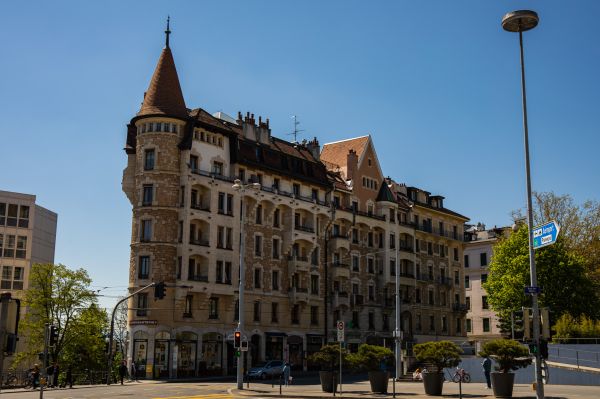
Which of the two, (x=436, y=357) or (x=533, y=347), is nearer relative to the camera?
(x=533, y=347)

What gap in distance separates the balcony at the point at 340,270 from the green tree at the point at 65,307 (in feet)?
72.1

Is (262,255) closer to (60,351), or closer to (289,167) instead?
Answer: (289,167)

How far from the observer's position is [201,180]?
182 feet

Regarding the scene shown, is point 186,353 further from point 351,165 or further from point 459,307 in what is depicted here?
point 459,307

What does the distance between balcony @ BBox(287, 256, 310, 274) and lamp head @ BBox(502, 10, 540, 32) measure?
42.5 m

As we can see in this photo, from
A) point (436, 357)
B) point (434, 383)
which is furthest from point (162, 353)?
point (436, 357)

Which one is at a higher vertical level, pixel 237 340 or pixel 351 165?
pixel 351 165

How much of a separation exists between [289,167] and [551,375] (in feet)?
105

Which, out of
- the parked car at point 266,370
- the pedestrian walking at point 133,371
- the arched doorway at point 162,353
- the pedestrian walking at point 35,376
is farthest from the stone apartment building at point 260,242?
the pedestrian walking at point 35,376

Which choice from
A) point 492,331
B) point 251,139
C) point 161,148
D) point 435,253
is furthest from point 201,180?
point 492,331

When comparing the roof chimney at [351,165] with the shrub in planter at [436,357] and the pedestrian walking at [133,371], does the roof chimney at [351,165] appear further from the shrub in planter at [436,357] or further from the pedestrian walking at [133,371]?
the shrub in planter at [436,357]

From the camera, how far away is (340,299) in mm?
66062

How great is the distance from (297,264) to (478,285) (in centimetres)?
3732

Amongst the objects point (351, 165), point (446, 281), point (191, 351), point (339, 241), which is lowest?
point (191, 351)
